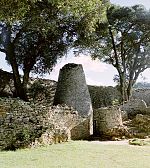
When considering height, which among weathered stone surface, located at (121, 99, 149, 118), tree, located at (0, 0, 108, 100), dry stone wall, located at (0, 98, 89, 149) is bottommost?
dry stone wall, located at (0, 98, 89, 149)

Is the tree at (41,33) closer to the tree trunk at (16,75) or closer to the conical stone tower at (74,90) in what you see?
the tree trunk at (16,75)

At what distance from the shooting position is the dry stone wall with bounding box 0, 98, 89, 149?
15469 millimetres

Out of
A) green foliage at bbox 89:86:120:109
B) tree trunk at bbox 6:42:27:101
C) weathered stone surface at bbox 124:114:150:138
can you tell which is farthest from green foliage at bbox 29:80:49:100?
weathered stone surface at bbox 124:114:150:138

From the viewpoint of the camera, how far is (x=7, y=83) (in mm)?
25250

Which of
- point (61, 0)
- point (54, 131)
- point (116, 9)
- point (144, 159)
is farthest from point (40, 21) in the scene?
point (116, 9)

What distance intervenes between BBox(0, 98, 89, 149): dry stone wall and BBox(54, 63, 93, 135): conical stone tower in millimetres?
2364

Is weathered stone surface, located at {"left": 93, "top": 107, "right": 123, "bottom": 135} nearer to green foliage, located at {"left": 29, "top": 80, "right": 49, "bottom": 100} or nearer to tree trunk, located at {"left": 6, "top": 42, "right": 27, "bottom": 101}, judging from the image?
tree trunk, located at {"left": 6, "top": 42, "right": 27, "bottom": 101}

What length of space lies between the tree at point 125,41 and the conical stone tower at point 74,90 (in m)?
5.91

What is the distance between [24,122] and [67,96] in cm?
610

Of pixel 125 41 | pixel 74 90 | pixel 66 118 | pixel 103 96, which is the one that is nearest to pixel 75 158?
pixel 66 118

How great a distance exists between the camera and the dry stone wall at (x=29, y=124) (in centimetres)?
1547

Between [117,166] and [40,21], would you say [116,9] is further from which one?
[117,166]

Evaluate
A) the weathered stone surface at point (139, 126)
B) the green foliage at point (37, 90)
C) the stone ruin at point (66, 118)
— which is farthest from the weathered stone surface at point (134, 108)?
the green foliage at point (37, 90)

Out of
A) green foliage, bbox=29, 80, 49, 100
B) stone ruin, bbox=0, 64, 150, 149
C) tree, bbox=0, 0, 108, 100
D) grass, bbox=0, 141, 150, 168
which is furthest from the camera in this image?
green foliage, bbox=29, 80, 49, 100
